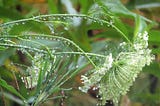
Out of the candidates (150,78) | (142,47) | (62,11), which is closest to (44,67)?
(142,47)

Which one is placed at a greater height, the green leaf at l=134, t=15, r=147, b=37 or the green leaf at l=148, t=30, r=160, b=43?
the green leaf at l=134, t=15, r=147, b=37

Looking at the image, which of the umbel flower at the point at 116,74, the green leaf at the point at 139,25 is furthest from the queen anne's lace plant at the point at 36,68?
the green leaf at the point at 139,25

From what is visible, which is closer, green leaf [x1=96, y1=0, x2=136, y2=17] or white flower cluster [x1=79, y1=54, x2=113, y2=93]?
white flower cluster [x1=79, y1=54, x2=113, y2=93]

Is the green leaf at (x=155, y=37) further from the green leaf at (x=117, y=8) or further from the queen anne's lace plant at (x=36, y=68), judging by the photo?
the queen anne's lace plant at (x=36, y=68)

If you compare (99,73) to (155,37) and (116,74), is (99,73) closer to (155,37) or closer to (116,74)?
(116,74)

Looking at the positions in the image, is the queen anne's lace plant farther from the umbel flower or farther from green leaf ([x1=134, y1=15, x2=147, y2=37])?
green leaf ([x1=134, y1=15, x2=147, y2=37])

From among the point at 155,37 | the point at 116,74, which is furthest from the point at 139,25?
the point at 116,74

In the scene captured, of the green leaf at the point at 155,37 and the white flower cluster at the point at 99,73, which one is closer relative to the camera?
the white flower cluster at the point at 99,73

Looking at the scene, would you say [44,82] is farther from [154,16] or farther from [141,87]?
[154,16]

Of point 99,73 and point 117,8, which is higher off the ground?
point 117,8

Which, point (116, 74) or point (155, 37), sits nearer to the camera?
point (116, 74)

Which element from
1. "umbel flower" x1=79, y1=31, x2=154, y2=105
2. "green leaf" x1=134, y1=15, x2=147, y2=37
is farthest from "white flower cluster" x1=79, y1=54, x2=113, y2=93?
"green leaf" x1=134, y1=15, x2=147, y2=37

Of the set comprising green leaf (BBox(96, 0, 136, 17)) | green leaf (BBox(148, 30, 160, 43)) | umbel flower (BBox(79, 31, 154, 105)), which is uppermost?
green leaf (BBox(96, 0, 136, 17))
